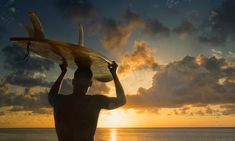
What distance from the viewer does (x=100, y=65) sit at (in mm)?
5039

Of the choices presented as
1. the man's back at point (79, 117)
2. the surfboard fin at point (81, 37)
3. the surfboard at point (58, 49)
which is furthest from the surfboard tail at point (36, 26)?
the man's back at point (79, 117)

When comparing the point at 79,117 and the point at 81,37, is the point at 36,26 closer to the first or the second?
the point at 81,37

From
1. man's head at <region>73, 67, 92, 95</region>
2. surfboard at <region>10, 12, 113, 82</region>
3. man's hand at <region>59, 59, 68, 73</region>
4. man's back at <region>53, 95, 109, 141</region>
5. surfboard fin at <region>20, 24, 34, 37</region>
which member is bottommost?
man's back at <region>53, 95, 109, 141</region>

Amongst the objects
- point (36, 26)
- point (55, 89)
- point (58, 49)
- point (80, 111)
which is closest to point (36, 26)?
point (36, 26)

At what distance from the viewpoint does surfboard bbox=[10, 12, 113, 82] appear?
4.48m

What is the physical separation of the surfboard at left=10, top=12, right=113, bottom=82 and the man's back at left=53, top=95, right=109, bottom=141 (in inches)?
20.7

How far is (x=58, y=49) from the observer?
469cm

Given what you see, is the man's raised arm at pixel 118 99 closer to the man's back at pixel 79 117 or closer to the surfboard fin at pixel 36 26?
the man's back at pixel 79 117

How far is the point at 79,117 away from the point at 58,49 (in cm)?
90

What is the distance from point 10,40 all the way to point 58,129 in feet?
4.05

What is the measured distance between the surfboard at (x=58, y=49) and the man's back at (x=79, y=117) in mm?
525

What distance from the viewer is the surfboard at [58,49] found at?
448 centimetres

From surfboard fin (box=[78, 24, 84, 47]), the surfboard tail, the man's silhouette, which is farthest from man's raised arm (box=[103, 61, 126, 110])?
the surfboard tail

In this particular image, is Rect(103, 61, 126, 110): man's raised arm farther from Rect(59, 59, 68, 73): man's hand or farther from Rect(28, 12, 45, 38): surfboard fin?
Rect(28, 12, 45, 38): surfboard fin
